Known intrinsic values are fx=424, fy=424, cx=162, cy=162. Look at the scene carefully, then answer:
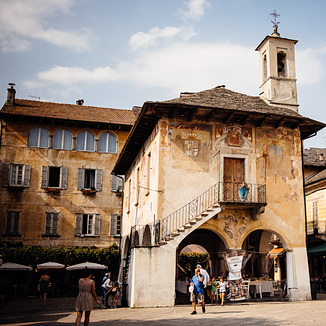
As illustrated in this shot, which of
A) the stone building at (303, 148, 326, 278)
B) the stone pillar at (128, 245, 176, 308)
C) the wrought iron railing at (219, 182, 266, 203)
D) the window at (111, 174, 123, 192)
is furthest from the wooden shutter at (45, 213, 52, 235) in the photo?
the stone building at (303, 148, 326, 278)

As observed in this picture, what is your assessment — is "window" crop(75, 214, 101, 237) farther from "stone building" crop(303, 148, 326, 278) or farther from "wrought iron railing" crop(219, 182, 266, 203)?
"stone building" crop(303, 148, 326, 278)

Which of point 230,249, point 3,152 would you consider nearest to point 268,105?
point 230,249

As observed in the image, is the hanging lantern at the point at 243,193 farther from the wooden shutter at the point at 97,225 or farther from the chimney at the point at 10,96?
the chimney at the point at 10,96

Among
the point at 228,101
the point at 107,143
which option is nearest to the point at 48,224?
the point at 107,143

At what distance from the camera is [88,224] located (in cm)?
2973

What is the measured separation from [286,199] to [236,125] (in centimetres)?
396

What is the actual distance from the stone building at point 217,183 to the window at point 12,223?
12.1 m

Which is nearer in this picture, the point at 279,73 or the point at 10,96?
the point at 279,73

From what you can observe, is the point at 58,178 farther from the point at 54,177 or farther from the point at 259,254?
the point at 259,254

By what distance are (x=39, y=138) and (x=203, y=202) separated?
1636 centimetres

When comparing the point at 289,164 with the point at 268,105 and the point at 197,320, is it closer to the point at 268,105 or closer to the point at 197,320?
the point at 268,105

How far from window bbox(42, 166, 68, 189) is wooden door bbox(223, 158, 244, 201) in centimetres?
1489

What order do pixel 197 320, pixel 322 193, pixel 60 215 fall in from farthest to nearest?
1. pixel 60 215
2. pixel 322 193
3. pixel 197 320

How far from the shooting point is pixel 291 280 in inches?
712
